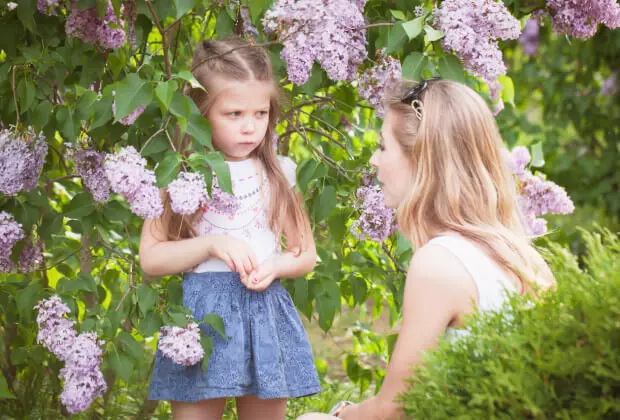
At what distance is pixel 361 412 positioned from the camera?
6.78 ft

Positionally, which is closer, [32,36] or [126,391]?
[32,36]

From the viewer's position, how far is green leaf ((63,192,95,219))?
265 cm

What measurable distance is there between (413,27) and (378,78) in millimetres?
A: 317

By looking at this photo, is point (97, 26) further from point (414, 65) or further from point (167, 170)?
point (414, 65)

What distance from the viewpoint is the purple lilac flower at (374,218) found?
2635 millimetres

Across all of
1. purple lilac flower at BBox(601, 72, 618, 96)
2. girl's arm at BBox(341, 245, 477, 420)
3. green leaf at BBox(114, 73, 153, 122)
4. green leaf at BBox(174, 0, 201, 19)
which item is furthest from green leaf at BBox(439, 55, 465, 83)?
purple lilac flower at BBox(601, 72, 618, 96)

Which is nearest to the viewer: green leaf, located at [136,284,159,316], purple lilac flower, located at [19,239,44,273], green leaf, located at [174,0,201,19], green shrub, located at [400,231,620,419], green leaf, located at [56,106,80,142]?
green shrub, located at [400,231,620,419]

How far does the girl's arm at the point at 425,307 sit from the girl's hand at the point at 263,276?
0.62 metres

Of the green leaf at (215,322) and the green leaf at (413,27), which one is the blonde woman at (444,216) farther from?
the green leaf at (215,322)

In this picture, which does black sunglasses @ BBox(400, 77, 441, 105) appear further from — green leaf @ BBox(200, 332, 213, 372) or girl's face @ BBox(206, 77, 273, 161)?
green leaf @ BBox(200, 332, 213, 372)

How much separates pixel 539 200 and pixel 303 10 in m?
1.24

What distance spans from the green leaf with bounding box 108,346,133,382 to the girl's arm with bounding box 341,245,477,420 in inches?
31.6

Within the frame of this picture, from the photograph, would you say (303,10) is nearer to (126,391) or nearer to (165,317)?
(165,317)

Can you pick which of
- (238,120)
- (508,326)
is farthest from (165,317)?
(508,326)
